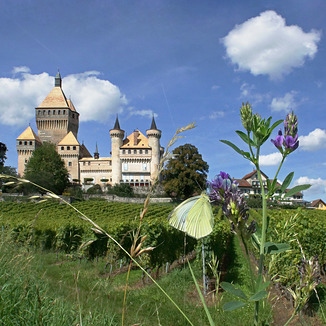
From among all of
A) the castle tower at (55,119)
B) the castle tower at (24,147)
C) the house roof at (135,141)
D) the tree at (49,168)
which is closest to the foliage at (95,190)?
the tree at (49,168)

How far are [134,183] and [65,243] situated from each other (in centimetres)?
5269

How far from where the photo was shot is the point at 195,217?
1.35m

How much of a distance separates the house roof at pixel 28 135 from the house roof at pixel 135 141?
20.8 m

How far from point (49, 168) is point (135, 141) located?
799 inches

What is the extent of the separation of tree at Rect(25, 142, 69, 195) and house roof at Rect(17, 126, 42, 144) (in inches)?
407

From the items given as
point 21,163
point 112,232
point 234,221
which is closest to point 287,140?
point 234,221

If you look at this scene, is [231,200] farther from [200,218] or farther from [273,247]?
[273,247]

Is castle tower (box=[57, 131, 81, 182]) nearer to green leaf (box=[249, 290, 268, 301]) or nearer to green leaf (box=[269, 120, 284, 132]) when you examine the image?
green leaf (box=[269, 120, 284, 132])

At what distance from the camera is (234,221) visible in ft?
4.18

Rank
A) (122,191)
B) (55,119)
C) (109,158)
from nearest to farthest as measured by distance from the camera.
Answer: (122,191) < (109,158) < (55,119)

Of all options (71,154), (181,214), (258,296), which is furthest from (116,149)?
(258,296)

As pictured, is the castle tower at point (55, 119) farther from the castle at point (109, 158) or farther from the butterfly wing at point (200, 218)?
the butterfly wing at point (200, 218)

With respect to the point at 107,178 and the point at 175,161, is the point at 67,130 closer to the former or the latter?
the point at 107,178

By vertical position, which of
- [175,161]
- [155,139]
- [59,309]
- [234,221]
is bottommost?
[59,309]
